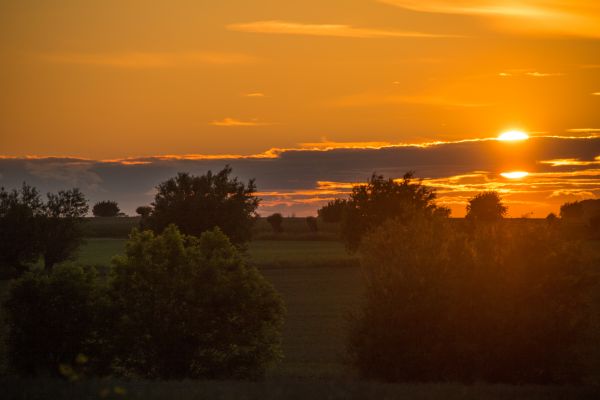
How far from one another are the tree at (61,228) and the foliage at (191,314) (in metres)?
61.1

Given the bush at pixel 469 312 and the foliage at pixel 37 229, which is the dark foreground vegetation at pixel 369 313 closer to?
the bush at pixel 469 312

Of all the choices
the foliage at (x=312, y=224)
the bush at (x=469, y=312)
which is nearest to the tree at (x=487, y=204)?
the foliage at (x=312, y=224)

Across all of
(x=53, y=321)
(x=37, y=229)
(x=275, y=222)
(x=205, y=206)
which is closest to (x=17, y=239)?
(x=37, y=229)

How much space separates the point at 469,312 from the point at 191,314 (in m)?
10.4

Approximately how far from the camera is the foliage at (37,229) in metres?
88.8

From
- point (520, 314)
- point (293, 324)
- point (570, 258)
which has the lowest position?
point (293, 324)

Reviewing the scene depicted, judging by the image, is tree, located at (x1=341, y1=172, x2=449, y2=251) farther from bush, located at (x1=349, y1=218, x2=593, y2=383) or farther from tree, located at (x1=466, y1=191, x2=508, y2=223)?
bush, located at (x1=349, y1=218, x2=593, y2=383)

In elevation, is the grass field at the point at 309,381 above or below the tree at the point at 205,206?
below

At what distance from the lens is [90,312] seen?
3072cm

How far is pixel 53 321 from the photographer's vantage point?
99.3ft

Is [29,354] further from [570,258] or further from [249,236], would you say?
[249,236]

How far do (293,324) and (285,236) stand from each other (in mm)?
99253

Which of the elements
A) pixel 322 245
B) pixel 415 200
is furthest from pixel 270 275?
pixel 322 245

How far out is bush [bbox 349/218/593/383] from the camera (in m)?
29.6
